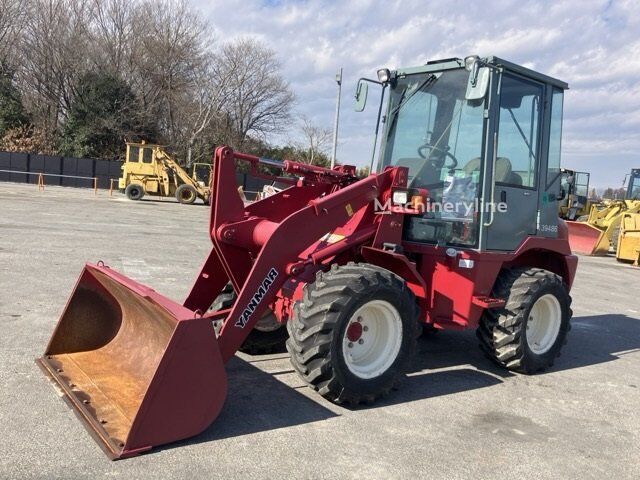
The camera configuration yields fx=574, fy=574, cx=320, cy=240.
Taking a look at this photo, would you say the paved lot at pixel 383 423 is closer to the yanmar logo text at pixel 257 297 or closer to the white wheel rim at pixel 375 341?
the white wheel rim at pixel 375 341

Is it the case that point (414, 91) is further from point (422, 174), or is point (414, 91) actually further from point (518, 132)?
point (518, 132)

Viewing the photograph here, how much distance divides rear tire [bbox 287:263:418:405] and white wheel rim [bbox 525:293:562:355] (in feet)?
5.97

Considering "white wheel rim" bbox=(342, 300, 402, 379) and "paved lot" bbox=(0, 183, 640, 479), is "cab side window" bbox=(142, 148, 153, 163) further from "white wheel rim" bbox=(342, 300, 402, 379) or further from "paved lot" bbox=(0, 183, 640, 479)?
"white wheel rim" bbox=(342, 300, 402, 379)

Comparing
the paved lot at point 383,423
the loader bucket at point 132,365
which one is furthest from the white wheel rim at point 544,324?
the loader bucket at point 132,365

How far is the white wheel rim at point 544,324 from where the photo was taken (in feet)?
19.3

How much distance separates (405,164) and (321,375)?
259 centimetres

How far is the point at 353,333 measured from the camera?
4562 millimetres

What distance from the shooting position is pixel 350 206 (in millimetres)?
4863

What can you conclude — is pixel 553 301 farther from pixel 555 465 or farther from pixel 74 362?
pixel 74 362

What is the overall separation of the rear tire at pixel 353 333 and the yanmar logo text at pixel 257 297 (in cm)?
27

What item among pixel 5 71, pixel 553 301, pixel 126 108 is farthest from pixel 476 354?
pixel 5 71

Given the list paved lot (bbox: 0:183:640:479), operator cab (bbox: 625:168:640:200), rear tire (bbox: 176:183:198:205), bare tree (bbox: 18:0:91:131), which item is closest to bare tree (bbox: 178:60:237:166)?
bare tree (bbox: 18:0:91:131)

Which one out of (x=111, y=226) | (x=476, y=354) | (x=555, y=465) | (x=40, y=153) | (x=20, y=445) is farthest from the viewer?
(x=40, y=153)

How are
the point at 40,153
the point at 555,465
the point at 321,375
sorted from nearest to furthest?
the point at 555,465
the point at 321,375
the point at 40,153
